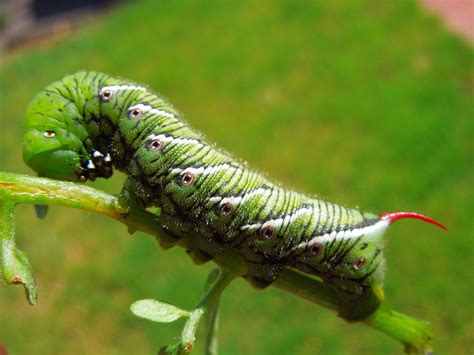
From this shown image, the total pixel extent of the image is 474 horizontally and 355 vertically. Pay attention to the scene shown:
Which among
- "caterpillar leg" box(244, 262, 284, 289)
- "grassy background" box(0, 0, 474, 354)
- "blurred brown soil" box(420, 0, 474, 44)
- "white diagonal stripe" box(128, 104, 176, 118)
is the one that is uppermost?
"blurred brown soil" box(420, 0, 474, 44)

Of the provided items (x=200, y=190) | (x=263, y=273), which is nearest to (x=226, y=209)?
(x=200, y=190)

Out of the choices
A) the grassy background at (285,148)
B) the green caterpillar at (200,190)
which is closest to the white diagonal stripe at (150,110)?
the green caterpillar at (200,190)

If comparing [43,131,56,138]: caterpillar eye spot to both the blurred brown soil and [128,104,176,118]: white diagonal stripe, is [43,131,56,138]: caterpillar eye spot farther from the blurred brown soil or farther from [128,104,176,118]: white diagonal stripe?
the blurred brown soil

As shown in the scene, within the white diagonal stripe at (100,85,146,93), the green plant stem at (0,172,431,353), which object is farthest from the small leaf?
the white diagonal stripe at (100,85,146,93)

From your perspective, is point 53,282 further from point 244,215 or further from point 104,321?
point 244,215

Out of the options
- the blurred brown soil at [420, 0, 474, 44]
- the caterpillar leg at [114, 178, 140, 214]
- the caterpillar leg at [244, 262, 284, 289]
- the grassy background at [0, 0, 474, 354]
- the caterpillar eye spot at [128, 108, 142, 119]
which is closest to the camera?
the caterpillar leg at [114, 178, 140, 214]

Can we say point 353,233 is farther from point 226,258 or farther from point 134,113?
point 134,113

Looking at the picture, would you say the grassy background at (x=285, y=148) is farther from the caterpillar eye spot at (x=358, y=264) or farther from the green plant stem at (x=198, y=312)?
the green plant stem at (x=198, y=312)
